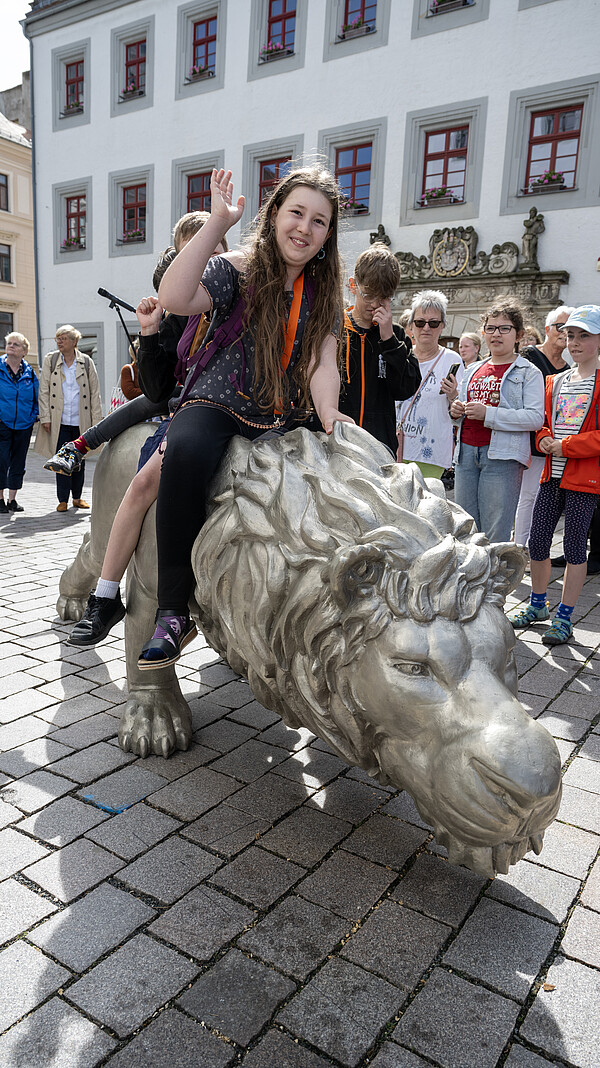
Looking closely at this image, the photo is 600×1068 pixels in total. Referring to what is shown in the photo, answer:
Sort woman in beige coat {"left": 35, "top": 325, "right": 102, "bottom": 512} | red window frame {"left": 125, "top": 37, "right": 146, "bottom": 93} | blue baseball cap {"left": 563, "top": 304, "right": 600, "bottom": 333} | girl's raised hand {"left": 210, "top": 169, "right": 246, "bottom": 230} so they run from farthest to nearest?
red window frame {"left": 125, "top": 37, "right": 146, "bottom": 93} → woman in beige coat {"left": 35, "top": 325, "right": 102, "bottom": 512} → blue baseball cap {"left": 563, "top": 304, "right": 600, "bottom": 333} → girl's raised hand {"left": 210, "top": 169, "right": 246, "bottom": 230}

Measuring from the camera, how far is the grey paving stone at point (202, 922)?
1.83 m

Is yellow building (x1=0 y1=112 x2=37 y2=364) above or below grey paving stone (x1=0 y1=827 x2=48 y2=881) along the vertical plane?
above

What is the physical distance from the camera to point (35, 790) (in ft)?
8.29

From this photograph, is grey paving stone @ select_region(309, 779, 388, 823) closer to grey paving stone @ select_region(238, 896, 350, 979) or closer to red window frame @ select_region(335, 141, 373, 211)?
grey paving stone @ select_region(238, 896, 350, 979)

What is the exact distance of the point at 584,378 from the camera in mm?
4410

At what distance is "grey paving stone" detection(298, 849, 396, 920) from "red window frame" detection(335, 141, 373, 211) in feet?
48.1

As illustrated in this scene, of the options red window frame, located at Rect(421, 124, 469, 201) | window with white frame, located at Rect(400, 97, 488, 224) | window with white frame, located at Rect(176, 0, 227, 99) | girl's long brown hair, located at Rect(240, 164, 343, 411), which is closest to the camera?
girl's long brown hair, located at Rect(240, 164, 343, 411)

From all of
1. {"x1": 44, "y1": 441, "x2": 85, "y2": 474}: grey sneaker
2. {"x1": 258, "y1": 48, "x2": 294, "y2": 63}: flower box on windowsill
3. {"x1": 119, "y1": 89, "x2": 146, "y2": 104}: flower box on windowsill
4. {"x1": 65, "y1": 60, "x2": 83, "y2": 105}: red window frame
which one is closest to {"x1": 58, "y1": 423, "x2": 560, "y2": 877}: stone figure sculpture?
{"x1": 44, "y1": 441, "x2": 85, "y2": 474}: grey sneaker

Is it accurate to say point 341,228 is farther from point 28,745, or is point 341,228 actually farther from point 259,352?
point 28,745

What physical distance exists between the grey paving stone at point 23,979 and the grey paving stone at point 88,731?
43.3 inches

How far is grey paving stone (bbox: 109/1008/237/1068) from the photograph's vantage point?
4.91ft

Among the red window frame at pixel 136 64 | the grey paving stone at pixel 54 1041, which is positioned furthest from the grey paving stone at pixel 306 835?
the red window frame at pixel 136 64

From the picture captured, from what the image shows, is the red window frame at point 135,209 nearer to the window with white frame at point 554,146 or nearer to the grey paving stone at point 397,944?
the window with white frame at point 554,146

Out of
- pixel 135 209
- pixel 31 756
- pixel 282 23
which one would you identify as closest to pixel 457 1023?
pixel 31 756
